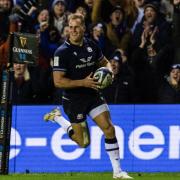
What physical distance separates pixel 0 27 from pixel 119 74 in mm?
3146

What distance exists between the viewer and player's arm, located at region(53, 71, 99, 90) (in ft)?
35.8

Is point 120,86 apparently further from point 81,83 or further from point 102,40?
point 81,83

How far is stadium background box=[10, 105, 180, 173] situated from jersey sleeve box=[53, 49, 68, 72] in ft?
8.50

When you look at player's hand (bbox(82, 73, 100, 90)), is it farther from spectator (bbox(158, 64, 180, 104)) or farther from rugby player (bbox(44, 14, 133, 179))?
spectator (bbox(158, 64, 180, 104))

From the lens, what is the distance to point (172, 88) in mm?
14055

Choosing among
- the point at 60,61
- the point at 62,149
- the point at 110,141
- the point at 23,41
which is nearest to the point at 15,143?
the point at 62,149

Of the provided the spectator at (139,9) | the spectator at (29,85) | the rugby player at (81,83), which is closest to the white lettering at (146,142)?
the rugby player at (81,83)

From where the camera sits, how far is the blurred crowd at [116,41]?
14289 millimetres

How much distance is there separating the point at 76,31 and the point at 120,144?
10.6 ft

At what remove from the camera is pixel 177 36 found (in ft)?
50.3

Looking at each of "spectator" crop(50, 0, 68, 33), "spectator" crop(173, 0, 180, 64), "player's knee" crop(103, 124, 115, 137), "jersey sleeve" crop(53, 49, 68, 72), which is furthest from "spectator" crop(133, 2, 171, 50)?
"player's knee" crop(103, 124, 115, 137)

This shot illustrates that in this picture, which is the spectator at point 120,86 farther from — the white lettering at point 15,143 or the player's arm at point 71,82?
the player's arm at point 71,82

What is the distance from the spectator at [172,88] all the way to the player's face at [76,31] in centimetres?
331

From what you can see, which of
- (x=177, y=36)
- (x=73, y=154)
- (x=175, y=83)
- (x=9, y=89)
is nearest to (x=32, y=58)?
(x=9, y=89)
